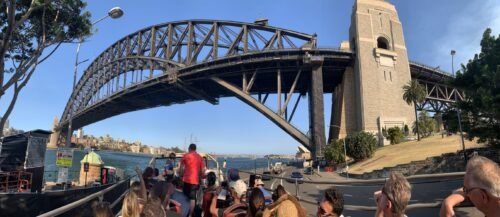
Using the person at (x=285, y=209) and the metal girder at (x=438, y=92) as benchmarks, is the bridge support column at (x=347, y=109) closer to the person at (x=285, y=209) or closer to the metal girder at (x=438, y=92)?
the metal girder at (x=438, y=92)

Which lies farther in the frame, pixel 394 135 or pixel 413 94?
pixel 413 94

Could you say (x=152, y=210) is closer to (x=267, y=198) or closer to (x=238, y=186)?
(x=267, y=198)

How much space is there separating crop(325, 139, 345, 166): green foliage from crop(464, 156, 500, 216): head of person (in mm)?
56979

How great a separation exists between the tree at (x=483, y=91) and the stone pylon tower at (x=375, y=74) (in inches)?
1421

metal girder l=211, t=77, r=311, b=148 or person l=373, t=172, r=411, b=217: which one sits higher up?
metal girder l=211, t=77, r=311, b=148

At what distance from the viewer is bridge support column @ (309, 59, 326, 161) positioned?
59.9 meters

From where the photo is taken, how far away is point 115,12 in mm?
19188

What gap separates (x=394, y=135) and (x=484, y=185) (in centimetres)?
6012

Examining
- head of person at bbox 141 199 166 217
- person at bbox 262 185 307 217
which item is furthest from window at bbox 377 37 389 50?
head of person at bbox 141 199 166 217

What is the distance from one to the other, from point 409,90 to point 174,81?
40859 millimetres

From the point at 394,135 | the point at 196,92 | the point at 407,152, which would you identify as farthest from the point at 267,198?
the point at 196,92

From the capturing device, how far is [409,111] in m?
64.4

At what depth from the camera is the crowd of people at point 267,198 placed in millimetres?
2232

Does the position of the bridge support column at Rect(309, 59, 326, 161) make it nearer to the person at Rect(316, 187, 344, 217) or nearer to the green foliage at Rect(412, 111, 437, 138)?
the green foliage at Rect(412, 111, 437, 138)
